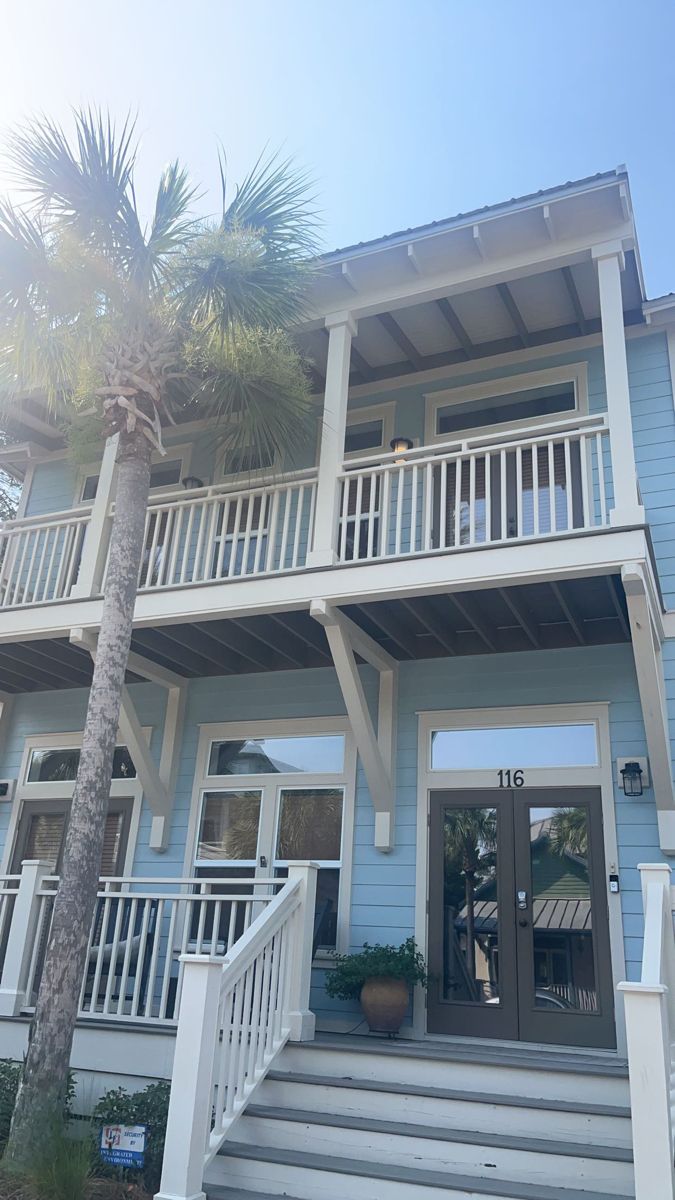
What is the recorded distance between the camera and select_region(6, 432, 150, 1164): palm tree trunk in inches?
184

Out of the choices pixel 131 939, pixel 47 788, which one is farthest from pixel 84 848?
pixel 47 788

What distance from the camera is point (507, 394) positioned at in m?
8.23

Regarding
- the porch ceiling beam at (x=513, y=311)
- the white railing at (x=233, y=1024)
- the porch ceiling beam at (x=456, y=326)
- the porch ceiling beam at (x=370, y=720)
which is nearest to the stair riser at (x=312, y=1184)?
the white railing at (x=233, y=1024)

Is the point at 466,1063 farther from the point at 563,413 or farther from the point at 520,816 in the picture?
the point at 563,413

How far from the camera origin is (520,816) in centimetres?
686

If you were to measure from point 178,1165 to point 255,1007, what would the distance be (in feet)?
3.30

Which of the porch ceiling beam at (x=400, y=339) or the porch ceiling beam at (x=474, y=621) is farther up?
the porch ceiling beam at (x=400, y=339)

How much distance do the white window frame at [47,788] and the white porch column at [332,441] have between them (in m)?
3.06

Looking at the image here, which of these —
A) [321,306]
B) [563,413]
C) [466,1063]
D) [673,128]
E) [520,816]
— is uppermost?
Result: [673,128]

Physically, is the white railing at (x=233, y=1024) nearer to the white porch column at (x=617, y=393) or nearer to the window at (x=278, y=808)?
the window at (x=278, y=808)

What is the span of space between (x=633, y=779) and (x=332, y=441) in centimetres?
343

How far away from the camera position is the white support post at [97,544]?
752 centimetres

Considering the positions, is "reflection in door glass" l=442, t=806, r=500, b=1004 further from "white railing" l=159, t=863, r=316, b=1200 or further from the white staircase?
"white railing" l=159, t=863, r=316, b=1200

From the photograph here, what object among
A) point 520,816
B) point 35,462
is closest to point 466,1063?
point 520,816
